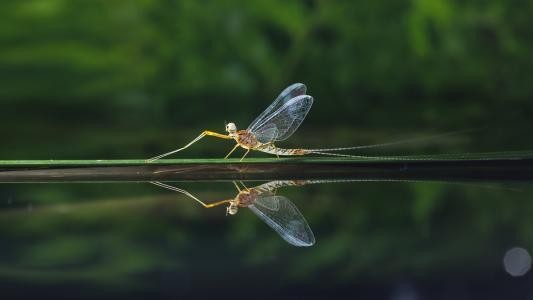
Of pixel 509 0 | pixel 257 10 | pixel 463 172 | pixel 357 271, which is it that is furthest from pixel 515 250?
pixel 509 0

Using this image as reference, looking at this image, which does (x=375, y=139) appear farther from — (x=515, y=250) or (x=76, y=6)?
(x=515, y=250)

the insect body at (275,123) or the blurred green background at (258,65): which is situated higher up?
the blurred green background at (258,65)

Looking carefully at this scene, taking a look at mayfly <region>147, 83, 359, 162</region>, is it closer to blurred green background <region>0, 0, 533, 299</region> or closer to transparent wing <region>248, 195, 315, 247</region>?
blurred green background <region>0, 0, 533, 299</region>

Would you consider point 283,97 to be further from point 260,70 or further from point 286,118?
point 260,70

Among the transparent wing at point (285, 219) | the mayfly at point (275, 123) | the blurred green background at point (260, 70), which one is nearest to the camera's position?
the transparent wing at point (285, 219)

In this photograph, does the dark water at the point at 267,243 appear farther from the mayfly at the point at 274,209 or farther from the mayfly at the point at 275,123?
the mayfly at the point at 275,123

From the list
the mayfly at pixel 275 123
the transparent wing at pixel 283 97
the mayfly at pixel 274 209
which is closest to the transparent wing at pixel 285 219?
the mayfly at pixel 274 209
